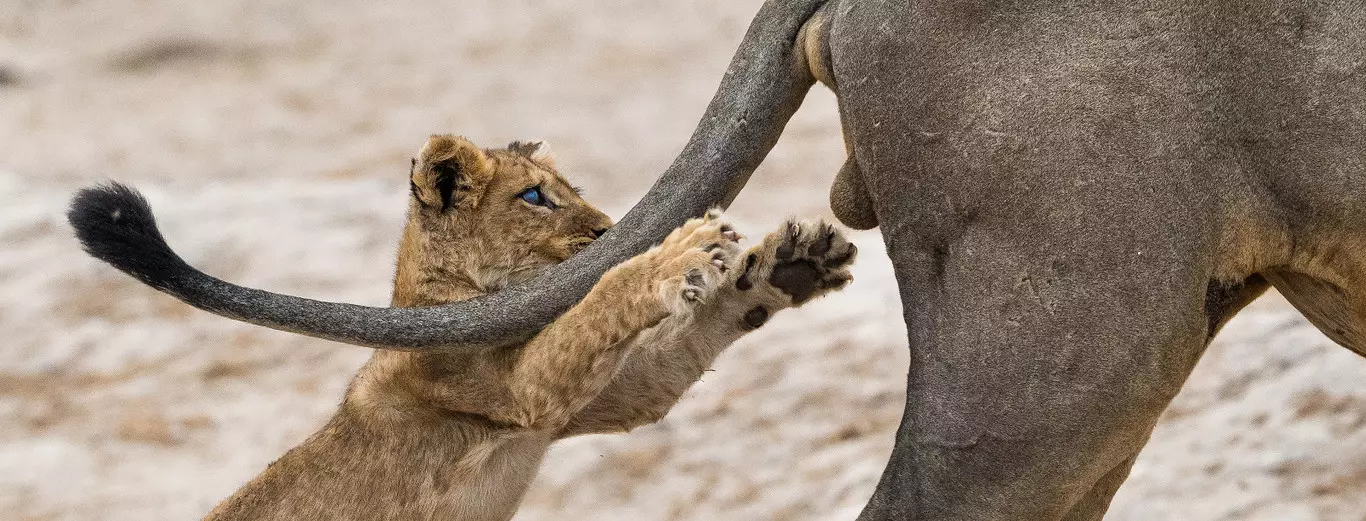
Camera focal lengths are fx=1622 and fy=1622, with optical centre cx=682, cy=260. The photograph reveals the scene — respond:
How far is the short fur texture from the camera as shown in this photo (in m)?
3.21

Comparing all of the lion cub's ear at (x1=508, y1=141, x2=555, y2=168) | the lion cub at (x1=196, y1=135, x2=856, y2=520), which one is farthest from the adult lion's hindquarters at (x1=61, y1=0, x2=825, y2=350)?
the lion cub's ear at (x1=508, y1=141, x2=555, y2=168)

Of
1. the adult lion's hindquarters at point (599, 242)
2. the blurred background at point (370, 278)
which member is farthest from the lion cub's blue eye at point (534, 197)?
the blurred background at point (370, 278)

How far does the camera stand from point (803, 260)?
2.96 meters

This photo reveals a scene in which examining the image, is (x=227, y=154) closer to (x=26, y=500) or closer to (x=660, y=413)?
(x=26, y=500)

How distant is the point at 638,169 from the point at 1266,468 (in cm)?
542

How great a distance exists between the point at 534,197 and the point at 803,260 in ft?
2.86

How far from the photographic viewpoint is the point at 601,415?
3600 millimetres

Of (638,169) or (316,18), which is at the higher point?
(316,18)

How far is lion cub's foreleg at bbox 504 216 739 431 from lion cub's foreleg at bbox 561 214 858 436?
36 mm

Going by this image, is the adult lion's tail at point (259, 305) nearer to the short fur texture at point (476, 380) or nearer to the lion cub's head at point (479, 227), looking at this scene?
the short fur texture at point (476, 380)

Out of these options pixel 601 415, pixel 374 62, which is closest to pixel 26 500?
pixel 601 415

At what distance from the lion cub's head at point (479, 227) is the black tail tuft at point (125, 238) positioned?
2.01ft

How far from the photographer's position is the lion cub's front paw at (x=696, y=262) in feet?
9.83

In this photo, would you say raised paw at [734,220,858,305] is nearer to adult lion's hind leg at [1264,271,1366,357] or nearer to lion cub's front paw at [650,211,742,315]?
lion cub's front paw at [650,211,742,315]
